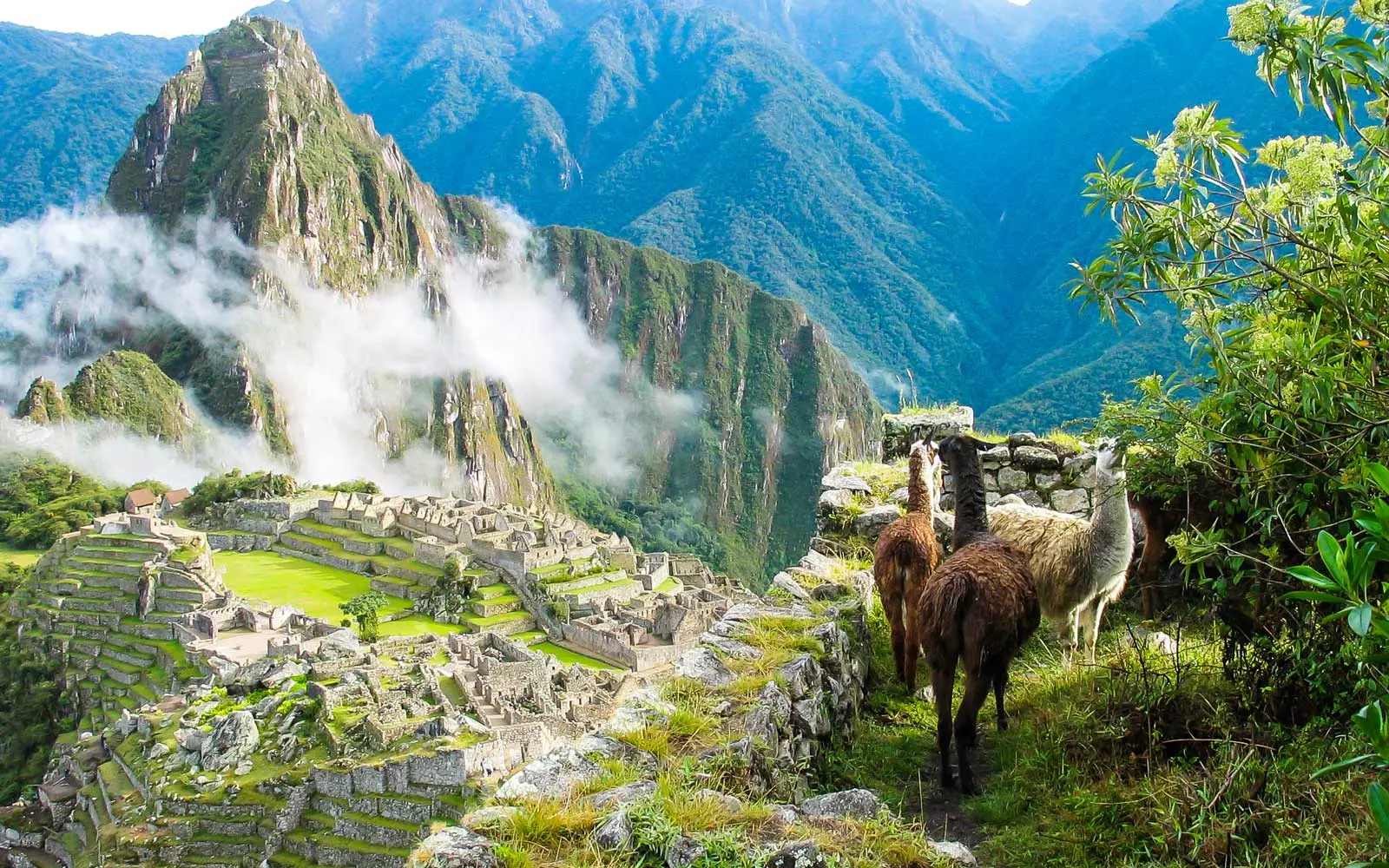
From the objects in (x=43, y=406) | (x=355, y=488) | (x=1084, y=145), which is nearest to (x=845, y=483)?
(x=355, y=488)

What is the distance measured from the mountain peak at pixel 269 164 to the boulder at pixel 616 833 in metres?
114

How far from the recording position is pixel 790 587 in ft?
18.0

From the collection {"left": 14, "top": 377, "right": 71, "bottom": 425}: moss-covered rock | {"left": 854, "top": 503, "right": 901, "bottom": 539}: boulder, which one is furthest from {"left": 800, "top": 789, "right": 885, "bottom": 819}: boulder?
{"left": 14, "top": 377, "right": 71, "bottom": 425}: moss-covered rock

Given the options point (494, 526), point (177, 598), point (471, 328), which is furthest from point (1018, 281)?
point (177, 598)

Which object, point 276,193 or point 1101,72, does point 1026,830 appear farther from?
point 1101,72

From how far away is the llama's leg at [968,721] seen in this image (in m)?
3.83

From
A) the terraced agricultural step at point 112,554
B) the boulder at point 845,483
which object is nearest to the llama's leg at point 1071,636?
the boulder at point 845,483

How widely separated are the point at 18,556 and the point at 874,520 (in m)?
57.6

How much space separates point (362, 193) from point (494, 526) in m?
91.7

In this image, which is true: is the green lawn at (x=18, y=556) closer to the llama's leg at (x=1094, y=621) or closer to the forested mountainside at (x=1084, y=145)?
the llama's leg at (x=1094, y=621)

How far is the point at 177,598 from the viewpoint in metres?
33.8

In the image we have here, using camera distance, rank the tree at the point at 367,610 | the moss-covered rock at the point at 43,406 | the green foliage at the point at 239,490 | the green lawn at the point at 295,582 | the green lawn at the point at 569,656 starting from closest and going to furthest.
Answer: the green lawn at the point at 569,656
the tree at the point at 367,610
the green lawn at the point at 295,582
the green foliage at the point at 239,490
the moss-covered rock at the point at 43,406

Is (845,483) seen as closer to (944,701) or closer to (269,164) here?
(944,701)

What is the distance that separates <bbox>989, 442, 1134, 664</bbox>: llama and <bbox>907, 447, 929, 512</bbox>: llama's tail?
0.55 metres
